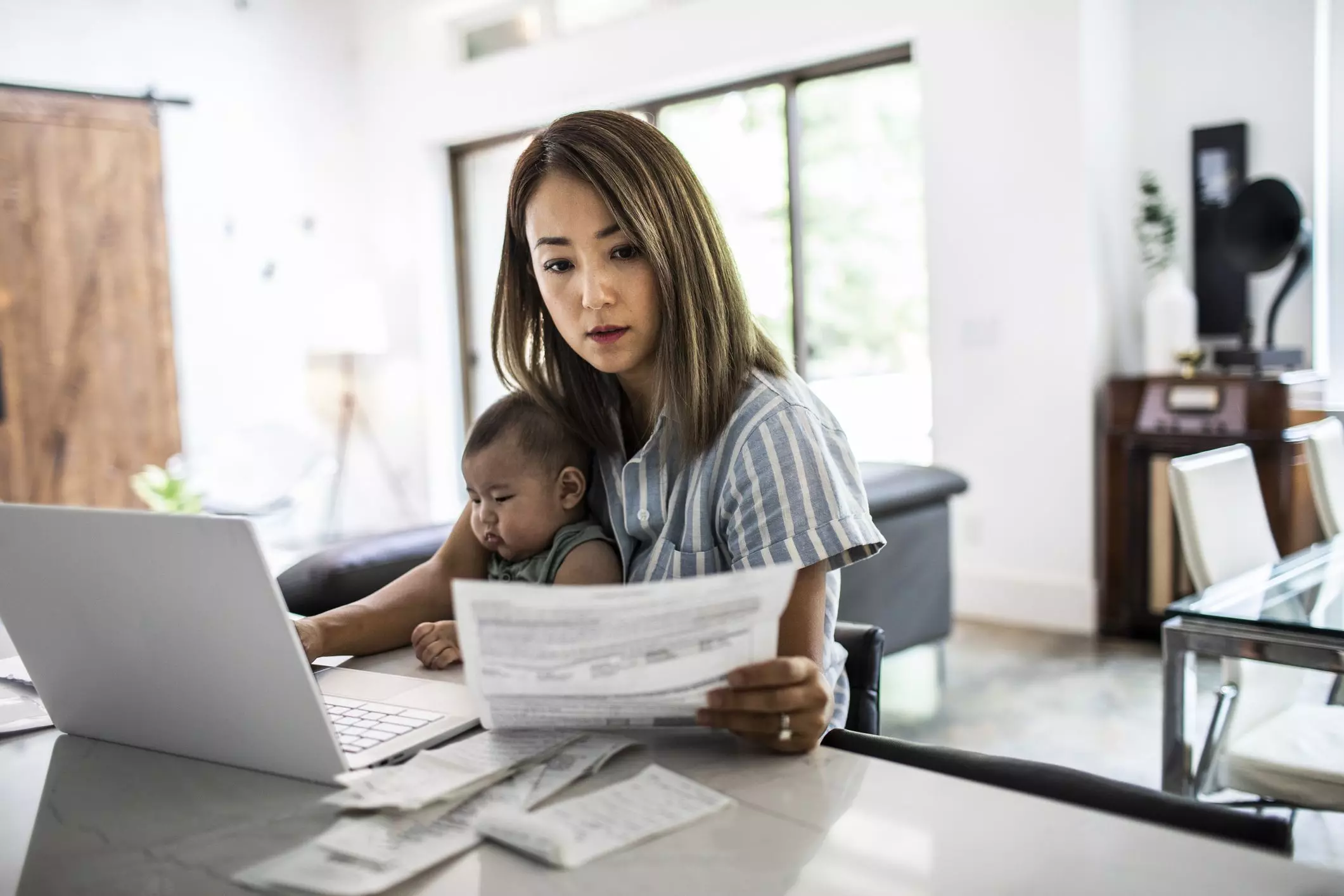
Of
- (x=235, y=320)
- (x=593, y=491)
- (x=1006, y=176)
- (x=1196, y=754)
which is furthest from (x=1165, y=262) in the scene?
(x=235, y=320)

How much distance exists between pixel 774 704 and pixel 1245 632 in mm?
988

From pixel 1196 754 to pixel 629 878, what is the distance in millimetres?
1841

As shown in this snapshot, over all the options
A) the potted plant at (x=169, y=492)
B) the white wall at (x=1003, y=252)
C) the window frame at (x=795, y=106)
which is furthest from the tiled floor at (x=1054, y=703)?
the potted plant at (x=169, y=492)

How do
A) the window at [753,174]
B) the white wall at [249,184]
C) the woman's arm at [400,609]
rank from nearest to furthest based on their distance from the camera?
the woman's arm at [400,609] → the window at [753,174] → the white wall at [249,184]

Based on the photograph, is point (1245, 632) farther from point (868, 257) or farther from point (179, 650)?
point (868, 257)

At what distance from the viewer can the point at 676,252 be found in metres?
1.24

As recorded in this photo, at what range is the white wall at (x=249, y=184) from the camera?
5.52 meters

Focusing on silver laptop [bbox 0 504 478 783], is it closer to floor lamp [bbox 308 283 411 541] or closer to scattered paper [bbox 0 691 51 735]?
scattered paper [bbox 0 691 51 735]

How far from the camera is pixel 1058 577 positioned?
3.99 meters

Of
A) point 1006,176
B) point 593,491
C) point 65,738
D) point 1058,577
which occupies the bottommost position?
point 1058,577

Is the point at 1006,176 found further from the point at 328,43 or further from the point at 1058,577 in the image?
the point at 328,43

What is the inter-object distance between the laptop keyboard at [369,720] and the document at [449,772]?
64 millimetres

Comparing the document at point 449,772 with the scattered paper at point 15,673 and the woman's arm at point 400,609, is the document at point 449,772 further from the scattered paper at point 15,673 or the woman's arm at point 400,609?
the scattered paper at point 15,673

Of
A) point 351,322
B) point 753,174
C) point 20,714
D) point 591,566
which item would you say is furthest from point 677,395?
point 351,322
